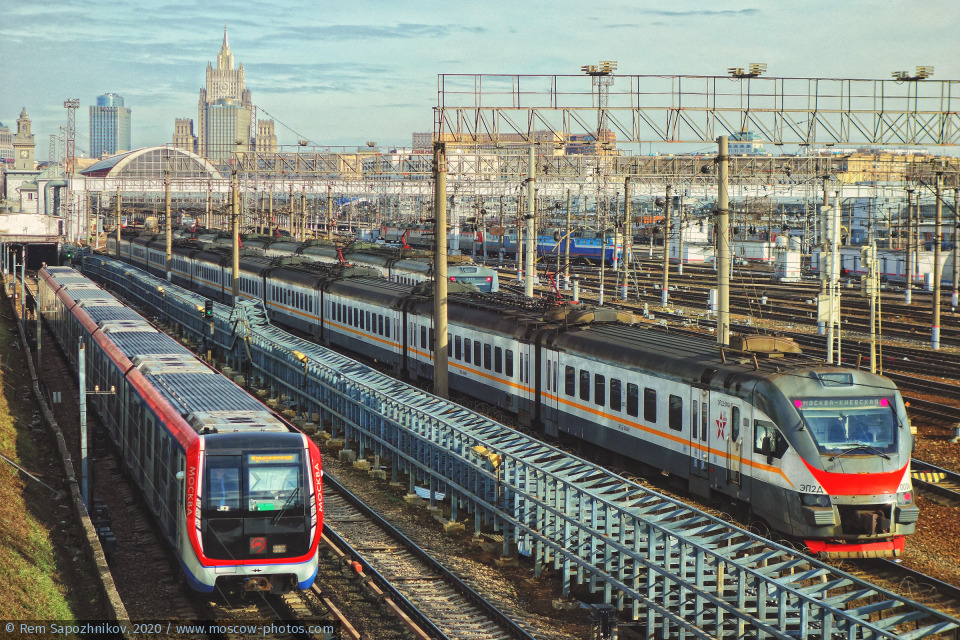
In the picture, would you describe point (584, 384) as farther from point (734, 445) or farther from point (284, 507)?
point (284, 507)

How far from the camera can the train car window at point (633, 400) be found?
21.9m

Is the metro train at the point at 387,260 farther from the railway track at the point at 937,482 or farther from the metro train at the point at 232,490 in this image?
the metro train at the point at 232,490

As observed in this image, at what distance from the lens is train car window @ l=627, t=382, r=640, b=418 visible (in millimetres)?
21891

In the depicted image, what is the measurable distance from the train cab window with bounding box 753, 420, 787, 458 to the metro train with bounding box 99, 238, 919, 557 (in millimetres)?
20

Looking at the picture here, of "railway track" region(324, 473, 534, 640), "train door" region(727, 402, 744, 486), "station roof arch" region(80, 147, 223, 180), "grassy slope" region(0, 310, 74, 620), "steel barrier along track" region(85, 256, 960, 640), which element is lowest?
"railway track" region(324, 473, 534, 640)

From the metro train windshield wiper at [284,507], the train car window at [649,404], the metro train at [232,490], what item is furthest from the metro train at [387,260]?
the metro train windshield wiper at [284,507]

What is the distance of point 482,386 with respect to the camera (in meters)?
29.5

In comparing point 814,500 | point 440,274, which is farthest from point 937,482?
point 440,274

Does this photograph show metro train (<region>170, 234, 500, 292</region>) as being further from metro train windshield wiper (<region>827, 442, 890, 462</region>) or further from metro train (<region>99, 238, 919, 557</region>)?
metro train windshield wiper (<region>827, 442, 890, 462</region>)

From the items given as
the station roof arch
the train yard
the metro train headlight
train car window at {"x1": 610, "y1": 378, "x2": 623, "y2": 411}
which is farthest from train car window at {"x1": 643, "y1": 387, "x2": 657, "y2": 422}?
the station roof arch

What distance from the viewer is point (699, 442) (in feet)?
64.9

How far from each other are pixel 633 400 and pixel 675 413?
1645 millimetres

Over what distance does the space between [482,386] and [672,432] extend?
9.66m

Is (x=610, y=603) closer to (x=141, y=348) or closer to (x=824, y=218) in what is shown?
(x=141, y=348)
